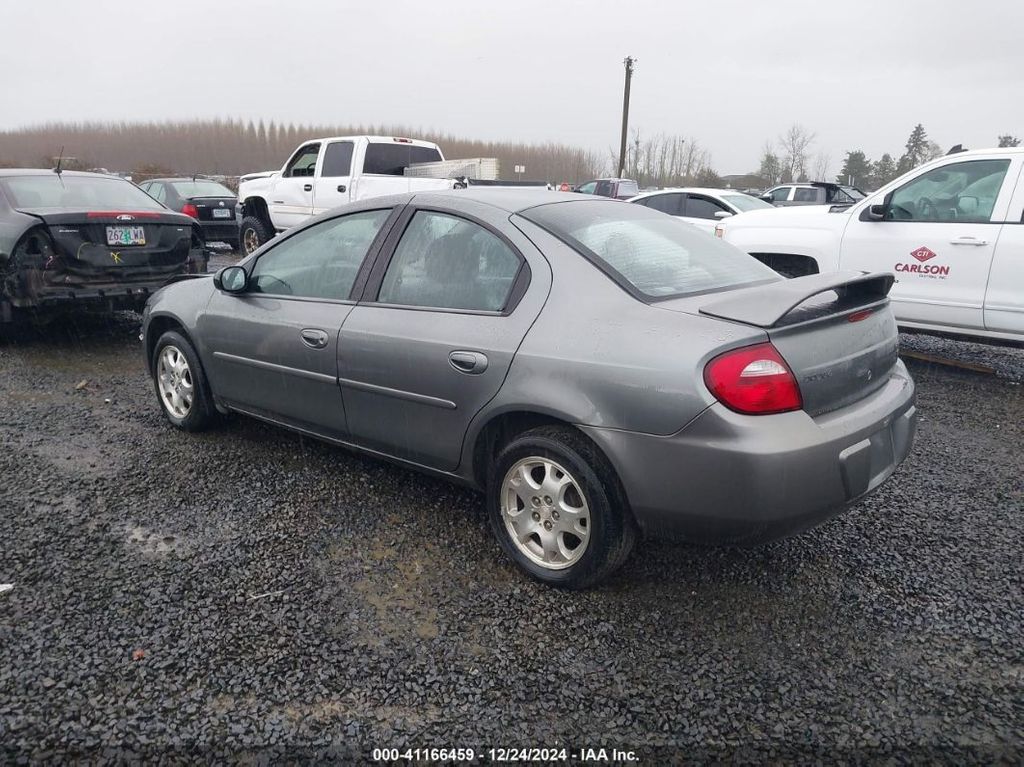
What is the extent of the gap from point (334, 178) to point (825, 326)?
9622 millimetres

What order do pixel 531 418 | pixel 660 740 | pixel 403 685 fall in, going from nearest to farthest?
pixel 660 740, pixel 403 685, pixel 531 418

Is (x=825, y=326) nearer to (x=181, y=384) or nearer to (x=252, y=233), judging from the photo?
(x=181, y=384)

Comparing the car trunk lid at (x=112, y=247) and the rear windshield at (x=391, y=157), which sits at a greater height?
the rear windshield at (x=391, y=157)

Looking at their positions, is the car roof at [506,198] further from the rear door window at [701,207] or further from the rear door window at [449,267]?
the rear door window at [701,207]

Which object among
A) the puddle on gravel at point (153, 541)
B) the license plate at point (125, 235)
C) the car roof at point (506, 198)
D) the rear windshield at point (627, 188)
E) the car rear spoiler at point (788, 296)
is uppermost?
the rear windshield at point (627, 188)

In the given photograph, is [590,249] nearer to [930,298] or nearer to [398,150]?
[930,298]

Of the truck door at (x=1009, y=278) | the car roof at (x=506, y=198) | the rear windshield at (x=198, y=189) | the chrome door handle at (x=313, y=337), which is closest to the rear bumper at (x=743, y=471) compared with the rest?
the car roof at (x=506, y=198)

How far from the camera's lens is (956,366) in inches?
247

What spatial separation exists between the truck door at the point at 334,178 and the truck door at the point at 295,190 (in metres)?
0.21

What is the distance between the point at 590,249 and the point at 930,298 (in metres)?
4.22

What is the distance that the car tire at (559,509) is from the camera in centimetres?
259

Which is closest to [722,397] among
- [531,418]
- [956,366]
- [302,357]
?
[531,418]

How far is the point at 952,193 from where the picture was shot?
19.1 feet

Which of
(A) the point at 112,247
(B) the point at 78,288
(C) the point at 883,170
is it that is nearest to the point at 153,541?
(B) the point at 78,288
